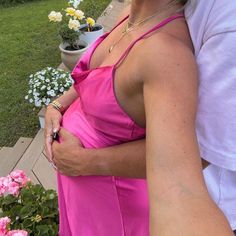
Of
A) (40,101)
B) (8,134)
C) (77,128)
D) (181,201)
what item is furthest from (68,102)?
(8,134)

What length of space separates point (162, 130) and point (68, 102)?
1.10 meters

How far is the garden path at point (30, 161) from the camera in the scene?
3457 mm

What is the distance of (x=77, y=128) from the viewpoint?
1.58 metres

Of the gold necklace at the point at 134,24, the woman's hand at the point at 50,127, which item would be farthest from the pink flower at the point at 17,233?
the gold necklace at the point at 134,24

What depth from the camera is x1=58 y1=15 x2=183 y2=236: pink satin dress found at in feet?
4.36

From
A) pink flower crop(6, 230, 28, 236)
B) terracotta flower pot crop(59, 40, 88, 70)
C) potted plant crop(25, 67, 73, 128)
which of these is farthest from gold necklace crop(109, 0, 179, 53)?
terracotta flower pot crop(59, 40, 88, 70)

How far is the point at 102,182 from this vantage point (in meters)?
1.51

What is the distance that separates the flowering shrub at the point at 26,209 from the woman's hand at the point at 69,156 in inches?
23.0

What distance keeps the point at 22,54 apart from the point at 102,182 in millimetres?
4842

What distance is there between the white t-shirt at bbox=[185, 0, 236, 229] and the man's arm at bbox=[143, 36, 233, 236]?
4 centimetres

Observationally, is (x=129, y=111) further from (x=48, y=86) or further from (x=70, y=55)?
(x=70, y=55)

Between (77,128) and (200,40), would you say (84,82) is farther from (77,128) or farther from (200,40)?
(200,40)

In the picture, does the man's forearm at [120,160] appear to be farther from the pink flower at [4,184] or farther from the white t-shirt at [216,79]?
the pink flower at [4,184]

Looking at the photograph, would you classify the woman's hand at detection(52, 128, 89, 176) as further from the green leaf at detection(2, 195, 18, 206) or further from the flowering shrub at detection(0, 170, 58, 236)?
the green leaf at detection(2, 195, 18, 206)
